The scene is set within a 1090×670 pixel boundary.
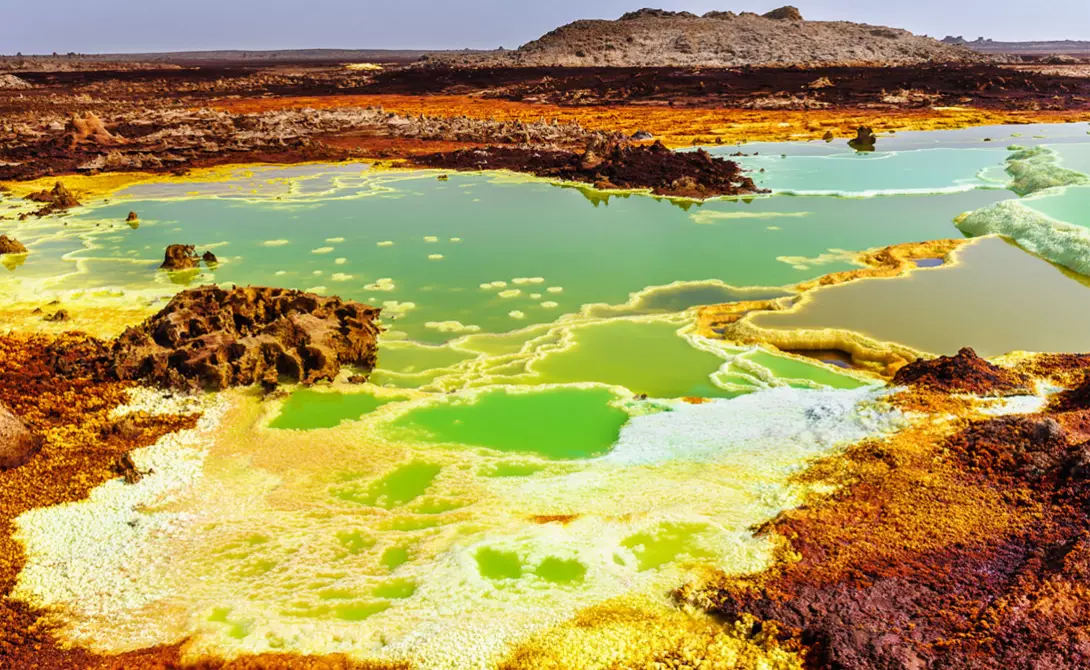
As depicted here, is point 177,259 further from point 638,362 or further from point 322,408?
point 638,362

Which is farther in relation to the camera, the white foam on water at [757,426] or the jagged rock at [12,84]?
the jagged rock at [12,84]

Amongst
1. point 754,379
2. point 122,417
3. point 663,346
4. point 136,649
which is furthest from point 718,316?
point 136,649

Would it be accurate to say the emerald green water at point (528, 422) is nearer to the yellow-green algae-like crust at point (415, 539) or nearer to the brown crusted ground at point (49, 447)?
the yellow-green algae-like crust at point (415, 539)

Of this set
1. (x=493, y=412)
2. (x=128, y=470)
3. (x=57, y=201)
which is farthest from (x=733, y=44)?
(x=128, y=470)

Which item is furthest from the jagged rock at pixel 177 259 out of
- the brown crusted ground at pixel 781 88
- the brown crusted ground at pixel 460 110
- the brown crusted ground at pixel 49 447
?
the brown crusted ground at pixel 781 88

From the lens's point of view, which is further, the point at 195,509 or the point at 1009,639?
the point at 195,509

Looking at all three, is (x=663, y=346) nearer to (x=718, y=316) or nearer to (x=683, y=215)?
(x=718, y=316)
